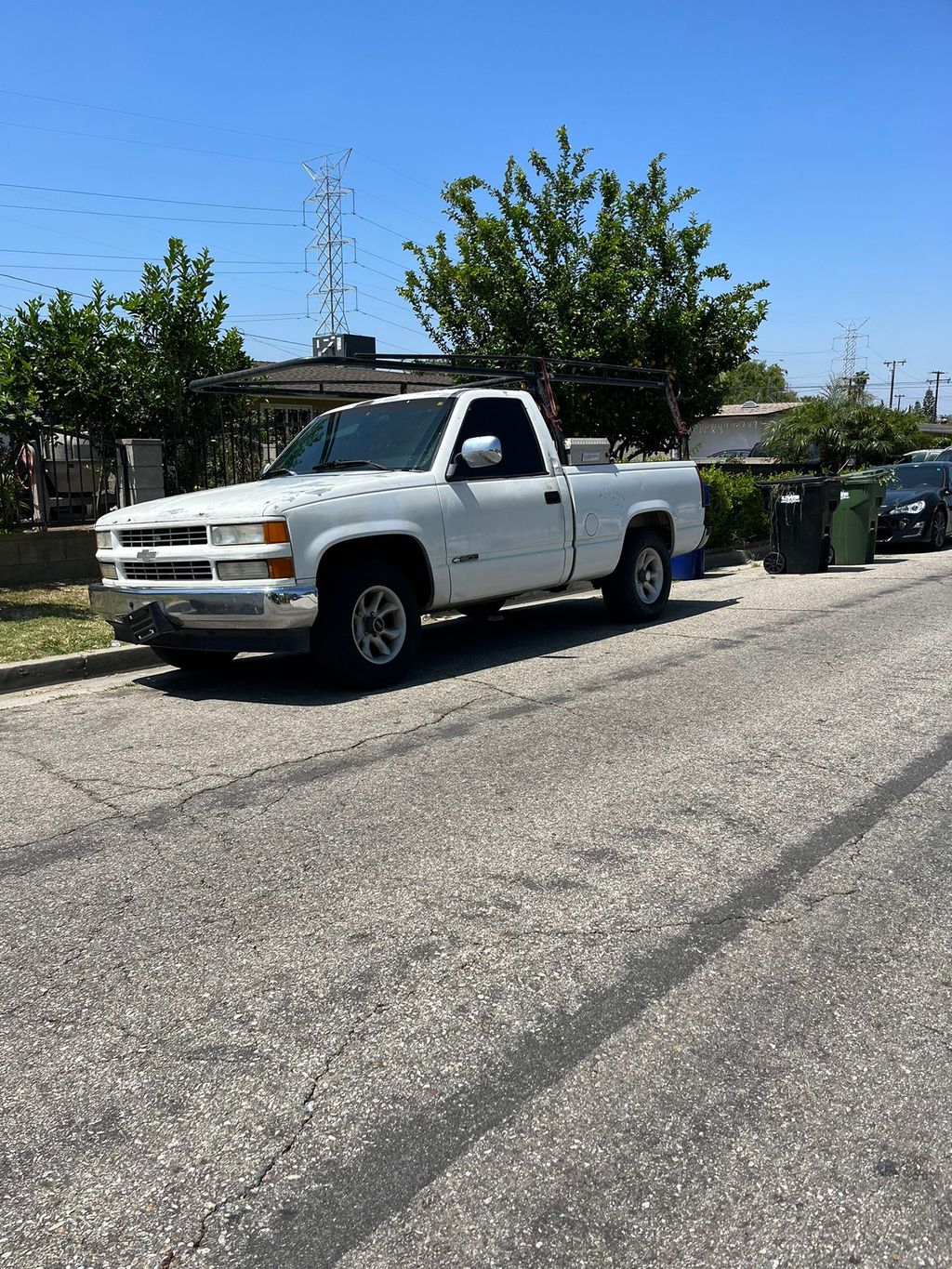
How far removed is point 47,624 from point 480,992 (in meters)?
7.57

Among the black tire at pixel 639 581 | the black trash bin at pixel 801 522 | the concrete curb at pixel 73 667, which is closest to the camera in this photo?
the concrete curb at pixel 73 667

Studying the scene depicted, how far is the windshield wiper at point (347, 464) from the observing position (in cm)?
832

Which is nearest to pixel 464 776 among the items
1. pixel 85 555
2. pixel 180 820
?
pixel 180 820

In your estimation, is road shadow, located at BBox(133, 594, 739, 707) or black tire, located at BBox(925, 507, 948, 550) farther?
black tire, located at BBox(925, 507, 948, 550)

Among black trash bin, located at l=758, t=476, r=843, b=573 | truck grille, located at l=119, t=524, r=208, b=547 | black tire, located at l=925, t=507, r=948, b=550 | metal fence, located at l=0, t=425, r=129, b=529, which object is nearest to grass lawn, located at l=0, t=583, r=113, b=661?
metal fence, located at l=0, t=425, r=129, b=529

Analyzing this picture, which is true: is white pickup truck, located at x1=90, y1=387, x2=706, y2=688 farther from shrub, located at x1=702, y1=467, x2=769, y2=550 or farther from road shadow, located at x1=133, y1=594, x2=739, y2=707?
shrub, located at x1=702, y1=467, x2=769, y2=550

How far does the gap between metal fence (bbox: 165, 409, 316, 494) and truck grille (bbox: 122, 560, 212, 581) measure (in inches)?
218

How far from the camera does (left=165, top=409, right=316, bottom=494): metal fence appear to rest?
44.0 ft

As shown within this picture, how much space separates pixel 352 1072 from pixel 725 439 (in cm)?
6646

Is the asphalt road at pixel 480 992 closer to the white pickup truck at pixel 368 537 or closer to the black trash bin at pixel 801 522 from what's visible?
the white pickup truck at pixel 368 537

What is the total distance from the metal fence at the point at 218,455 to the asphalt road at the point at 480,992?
23.5 ft

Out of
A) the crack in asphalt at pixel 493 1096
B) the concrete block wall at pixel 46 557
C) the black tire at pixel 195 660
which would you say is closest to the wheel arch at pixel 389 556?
the black tire at pixel 195 660

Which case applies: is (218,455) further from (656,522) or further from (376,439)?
(656,522)

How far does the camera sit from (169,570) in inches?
301
